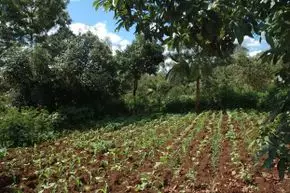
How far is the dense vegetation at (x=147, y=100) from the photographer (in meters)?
2.16

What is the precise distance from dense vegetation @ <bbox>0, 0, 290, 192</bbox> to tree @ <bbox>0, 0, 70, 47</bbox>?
2.5 inches

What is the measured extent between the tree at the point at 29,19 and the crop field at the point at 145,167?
758 inches

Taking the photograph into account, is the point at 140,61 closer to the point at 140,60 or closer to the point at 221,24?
the point at 140,60

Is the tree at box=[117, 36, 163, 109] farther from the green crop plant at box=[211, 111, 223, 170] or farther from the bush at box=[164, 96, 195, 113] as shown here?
the green crop plant at box=[211, 111, 223, 170]

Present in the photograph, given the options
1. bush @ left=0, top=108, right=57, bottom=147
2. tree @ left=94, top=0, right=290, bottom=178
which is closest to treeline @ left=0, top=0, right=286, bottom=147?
bush @ left=0, top=108, right=57, bottom=147

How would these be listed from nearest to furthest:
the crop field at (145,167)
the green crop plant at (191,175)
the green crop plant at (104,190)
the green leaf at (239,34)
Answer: the green leaf at (239,34)
the green crop plant at (104,190)
the crop field at (145,167)
the green crop plant at (191,175)

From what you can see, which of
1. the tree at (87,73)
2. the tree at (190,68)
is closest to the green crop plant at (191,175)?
the tree at (190,68)

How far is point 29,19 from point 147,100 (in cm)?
1205

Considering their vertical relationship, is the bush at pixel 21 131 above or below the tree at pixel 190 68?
below

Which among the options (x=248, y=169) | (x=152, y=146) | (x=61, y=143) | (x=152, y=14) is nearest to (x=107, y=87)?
(x=61, y=143)

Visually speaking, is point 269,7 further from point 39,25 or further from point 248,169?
point 39,25

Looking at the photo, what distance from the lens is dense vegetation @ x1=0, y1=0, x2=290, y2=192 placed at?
2164mm

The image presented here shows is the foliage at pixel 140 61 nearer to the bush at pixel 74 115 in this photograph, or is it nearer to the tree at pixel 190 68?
the bush at pixel 74 115

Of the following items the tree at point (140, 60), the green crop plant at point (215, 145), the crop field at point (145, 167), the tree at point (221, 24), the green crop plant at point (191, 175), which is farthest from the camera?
the tree at point (140, 60)
